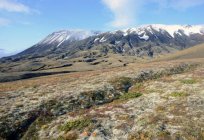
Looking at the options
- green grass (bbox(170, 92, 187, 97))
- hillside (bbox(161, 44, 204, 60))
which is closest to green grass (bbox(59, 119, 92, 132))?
green grass (bbox(170, 92, 187, 97))

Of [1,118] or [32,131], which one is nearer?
[32,131]

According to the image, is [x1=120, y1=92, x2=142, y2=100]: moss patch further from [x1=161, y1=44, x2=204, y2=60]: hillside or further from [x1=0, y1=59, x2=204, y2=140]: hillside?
[x1=161, y1=44, x2=204, y2=60]: hillside

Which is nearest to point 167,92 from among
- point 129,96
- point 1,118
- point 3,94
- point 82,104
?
point 129,96

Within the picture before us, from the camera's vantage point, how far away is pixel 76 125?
2636 centimetres

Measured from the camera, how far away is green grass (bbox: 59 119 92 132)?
2589 centimetres

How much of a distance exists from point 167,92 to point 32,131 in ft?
58.2

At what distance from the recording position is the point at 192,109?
27969 mm

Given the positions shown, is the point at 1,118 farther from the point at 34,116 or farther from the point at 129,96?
the point at 129,96

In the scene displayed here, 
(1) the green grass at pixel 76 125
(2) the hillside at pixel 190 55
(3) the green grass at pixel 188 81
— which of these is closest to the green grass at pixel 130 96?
(3) the green grass at pixel 188 81

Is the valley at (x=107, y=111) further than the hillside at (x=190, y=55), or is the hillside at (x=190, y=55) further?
the hillside at (x=190, y=55)

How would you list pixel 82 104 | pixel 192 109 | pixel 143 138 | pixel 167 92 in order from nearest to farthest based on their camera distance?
pixel 143 138 < pixel 192 109 < pixel 82 104 < pixel 167 92

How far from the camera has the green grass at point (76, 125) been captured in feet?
84.9

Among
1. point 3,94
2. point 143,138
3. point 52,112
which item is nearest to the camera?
point 143,138

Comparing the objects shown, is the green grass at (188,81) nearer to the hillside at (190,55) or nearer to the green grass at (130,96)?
the green grass at (130,96)
